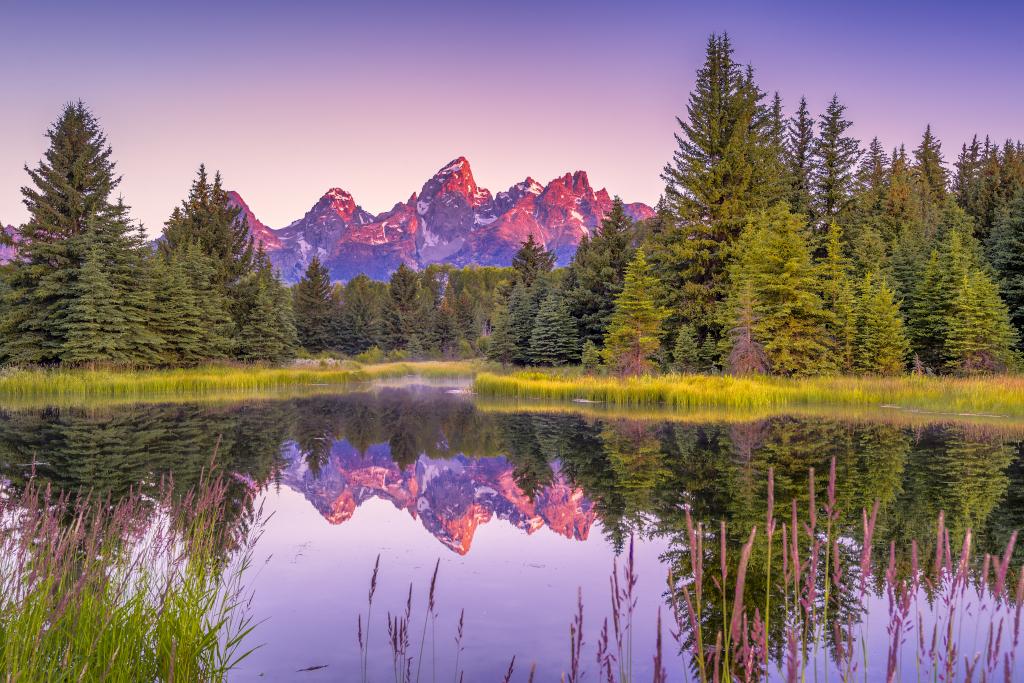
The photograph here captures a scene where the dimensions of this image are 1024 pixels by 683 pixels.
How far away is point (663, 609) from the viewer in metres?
5.71

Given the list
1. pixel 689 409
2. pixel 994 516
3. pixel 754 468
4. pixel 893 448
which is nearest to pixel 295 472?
pixel 754 468

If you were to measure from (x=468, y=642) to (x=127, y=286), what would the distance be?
3985 centimetres

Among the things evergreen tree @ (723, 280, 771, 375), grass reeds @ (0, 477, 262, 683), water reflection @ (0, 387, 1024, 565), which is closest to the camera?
grass reeds @ (0, 477, 262, 683)

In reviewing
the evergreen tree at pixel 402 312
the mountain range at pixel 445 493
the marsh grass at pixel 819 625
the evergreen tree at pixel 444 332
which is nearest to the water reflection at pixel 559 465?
the mountain range at pixel 445 493

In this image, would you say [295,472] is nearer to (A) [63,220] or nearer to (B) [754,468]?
(B) [754,468]

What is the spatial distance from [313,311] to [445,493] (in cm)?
6517

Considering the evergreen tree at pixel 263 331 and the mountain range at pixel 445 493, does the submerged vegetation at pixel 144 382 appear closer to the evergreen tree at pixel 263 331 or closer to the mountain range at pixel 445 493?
the evergreen tree at pixel 263 331

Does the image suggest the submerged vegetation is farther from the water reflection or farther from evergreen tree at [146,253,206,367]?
the water reflection

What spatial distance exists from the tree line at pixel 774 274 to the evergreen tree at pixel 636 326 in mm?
79

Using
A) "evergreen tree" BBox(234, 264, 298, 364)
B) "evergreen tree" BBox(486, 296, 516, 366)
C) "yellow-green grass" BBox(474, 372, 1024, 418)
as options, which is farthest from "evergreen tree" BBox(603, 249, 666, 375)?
"evergreen tree" BBox(234, 264, 298, 364)

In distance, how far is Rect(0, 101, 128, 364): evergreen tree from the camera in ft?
115

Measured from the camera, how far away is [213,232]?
177 feet

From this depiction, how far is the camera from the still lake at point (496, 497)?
5406mm

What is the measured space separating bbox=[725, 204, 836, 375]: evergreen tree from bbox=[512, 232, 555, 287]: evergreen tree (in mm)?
28407
